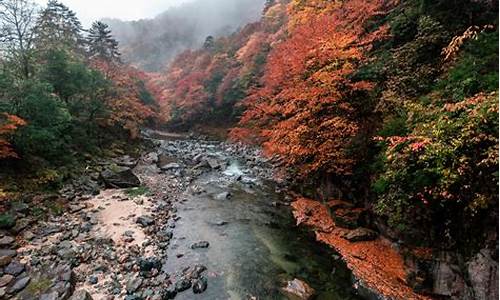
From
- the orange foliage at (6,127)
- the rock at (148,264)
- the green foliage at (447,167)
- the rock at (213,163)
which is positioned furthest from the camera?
the rock at (213,163)

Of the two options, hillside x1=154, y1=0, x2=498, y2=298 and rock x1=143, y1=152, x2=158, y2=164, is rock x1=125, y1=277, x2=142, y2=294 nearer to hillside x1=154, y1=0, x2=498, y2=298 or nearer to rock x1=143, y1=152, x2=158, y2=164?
hillside x1=154, y1=0, x2=498, y2=298

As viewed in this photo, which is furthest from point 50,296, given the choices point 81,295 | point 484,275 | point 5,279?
point 484,275

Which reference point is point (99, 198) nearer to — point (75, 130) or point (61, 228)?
point (61, 228)

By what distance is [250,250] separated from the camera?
11.2m

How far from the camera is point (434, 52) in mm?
10461

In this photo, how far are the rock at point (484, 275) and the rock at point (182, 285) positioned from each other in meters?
7.29

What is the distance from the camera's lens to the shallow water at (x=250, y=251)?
896 centimetres

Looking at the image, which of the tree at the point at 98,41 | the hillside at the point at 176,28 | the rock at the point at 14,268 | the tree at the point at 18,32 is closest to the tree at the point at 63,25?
the tree at the point at 98,41

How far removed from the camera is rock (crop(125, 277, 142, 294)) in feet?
28.2

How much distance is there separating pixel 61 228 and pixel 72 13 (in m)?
33.8

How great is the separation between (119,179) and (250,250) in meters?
9.96

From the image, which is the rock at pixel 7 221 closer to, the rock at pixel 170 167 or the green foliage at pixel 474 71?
the rock at pixel 170 167

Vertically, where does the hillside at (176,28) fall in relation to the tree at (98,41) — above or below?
above

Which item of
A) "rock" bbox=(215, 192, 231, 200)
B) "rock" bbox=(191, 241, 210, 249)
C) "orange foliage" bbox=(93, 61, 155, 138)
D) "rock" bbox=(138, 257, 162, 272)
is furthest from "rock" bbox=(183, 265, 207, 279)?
"orange foliage" bbox=(93, 61, 155, 138)
